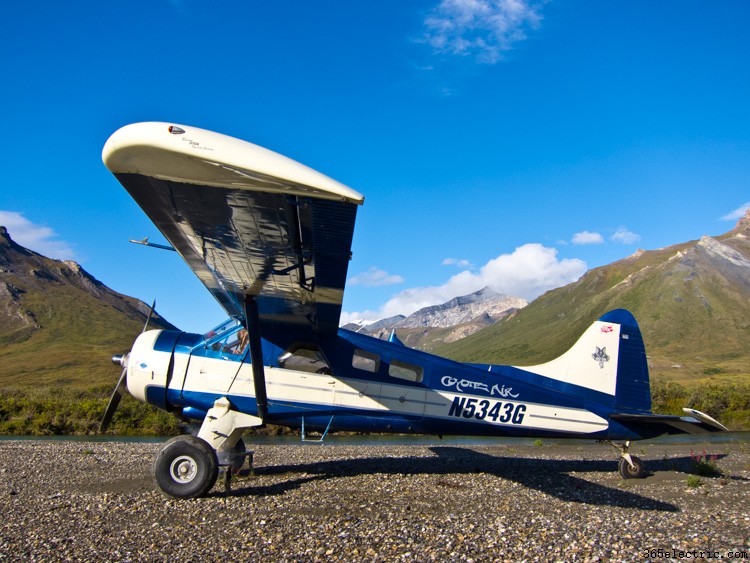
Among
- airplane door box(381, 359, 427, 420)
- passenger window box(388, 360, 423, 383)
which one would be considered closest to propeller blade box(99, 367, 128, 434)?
airplane door box(381, 359, 427, 420)

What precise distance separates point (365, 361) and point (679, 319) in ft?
429

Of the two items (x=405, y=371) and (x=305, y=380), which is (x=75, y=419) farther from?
(x=405, y=371)

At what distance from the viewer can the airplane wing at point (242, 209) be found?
4.25m

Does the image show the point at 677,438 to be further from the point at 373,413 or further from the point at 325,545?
the point at 325,545

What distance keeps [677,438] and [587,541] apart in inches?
760

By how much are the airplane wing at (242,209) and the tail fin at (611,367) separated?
5166 millimetres

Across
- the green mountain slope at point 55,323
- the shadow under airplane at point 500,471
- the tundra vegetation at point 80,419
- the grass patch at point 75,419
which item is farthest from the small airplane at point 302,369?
the green mountain slope at point 55,323

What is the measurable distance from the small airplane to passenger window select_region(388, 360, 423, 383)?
0.02 metres

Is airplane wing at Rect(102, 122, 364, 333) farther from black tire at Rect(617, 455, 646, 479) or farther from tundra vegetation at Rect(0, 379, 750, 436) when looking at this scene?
tundra vegetation at Rect(0, 379, 750, 436)

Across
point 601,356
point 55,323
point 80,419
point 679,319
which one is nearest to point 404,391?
point 601,356

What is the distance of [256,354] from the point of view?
8.18 meters

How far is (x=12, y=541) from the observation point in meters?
5.32

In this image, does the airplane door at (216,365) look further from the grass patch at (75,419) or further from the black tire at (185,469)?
the grass patch at (75,419)

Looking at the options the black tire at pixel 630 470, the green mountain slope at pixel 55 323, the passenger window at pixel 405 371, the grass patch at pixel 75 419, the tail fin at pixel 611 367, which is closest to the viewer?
the passenger window at pixel 405 371
